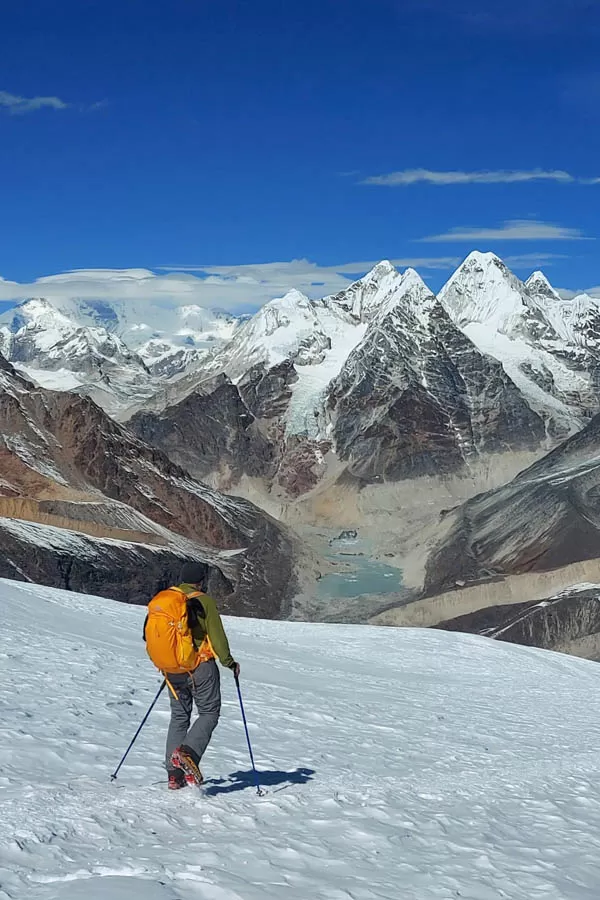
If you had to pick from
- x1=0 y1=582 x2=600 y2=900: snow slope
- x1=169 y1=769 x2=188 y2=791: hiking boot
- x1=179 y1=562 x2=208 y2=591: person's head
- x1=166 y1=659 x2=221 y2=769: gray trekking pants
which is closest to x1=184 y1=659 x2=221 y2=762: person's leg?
x1=166 y1=659 x2=221 y2=769: gray trekking pants

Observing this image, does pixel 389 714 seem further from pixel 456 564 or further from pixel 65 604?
pixel 456 564

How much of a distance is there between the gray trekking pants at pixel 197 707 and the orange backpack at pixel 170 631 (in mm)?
272

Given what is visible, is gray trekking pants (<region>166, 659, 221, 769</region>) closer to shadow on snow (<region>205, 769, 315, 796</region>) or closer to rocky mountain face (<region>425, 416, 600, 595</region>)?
shadow on snow (<region>205, 769, 315, 796</region>)

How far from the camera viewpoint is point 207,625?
369 inches

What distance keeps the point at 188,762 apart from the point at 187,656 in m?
0.99

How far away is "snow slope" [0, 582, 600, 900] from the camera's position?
7664 mm

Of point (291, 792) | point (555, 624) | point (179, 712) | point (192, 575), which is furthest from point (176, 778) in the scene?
point (555, 624)

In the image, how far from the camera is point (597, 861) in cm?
926

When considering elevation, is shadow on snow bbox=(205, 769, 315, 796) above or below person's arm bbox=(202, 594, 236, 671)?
below

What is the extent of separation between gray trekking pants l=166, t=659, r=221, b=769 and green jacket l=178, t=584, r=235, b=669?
0.27m

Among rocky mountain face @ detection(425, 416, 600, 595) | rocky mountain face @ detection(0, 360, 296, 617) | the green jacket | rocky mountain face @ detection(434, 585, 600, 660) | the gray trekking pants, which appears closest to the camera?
the green jacket

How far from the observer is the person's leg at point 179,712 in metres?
9.57

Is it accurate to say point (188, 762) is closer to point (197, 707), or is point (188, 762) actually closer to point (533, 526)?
point (197, 707)

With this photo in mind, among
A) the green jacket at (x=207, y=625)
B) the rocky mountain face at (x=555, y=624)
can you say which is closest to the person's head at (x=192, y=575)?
the green jacket at (x=207, y=625)
